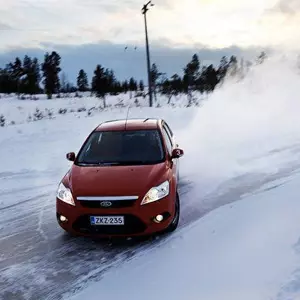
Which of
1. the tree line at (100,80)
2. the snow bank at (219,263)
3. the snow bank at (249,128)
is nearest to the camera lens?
the snow bank at (219,263)

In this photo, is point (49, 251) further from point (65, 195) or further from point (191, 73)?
point (191, 73)

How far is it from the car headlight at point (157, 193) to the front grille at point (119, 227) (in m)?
0.26

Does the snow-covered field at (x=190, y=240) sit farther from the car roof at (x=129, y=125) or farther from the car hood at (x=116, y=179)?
the car roof at (x=129, y=125)

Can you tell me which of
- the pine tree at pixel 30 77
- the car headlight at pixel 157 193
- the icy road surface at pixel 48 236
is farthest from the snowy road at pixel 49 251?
the pine tree at pixel 30 77

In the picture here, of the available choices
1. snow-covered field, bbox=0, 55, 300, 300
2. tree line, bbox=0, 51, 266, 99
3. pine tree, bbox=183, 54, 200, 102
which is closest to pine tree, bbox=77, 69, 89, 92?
tree line, bbox=0, 51, 266, 99

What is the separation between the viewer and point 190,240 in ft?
18.7

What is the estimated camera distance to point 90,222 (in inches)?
221

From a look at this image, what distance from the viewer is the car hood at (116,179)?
5.64 meters

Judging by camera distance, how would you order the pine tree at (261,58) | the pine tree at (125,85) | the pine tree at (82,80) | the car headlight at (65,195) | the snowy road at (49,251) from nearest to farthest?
the snowy road at (49,251) < the car headlight at (65,195) < the pine tree at (261,58) < the pine tree at (125,85) < the pine tree at (82,80)

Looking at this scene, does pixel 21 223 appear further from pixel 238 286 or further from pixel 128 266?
pixel 238 286

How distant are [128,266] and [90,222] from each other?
2.72 feet

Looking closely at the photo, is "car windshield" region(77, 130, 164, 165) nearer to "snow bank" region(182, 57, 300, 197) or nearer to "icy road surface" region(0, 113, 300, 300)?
"icy road surface" region(0, 113, 300, 300)

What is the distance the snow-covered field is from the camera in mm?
4410

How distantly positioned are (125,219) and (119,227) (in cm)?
14
